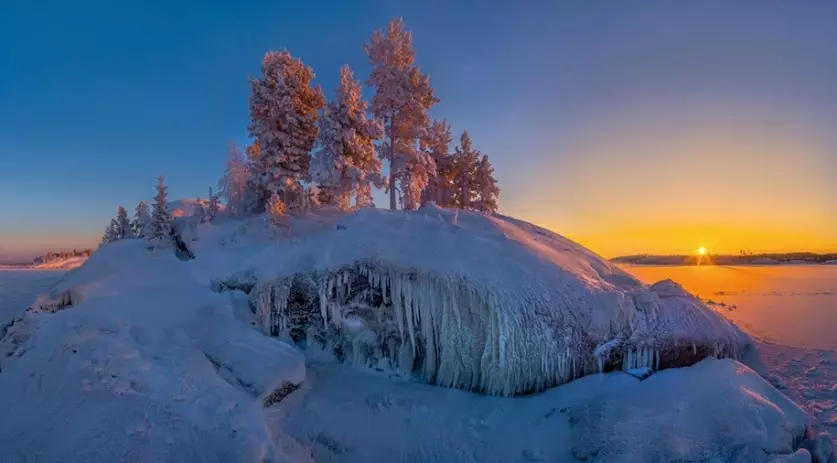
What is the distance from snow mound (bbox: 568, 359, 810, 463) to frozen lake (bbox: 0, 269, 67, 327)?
17721 mm

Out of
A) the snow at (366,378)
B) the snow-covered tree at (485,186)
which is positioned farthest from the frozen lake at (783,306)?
the snow-covered tree at (485,186)

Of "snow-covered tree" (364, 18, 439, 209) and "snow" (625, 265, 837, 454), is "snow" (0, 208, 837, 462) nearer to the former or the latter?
"snow" (625, 265, 837, 454)

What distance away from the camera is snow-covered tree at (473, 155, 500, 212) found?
2725cm

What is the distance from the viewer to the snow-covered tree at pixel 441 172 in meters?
27.1

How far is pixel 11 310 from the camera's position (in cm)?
1609

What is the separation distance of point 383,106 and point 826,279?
33.3m

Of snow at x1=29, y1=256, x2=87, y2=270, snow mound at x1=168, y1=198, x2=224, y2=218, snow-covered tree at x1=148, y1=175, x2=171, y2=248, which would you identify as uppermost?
snow mound at x1=168, y1=198, x2=224, y2=218

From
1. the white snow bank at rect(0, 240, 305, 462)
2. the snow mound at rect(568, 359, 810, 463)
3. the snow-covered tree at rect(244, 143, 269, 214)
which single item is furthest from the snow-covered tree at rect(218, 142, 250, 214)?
the snow mound at rect(568, 359, 810, 463)

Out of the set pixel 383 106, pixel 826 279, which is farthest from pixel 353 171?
pixel 826 279

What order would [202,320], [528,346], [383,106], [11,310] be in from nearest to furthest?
[528,346] < [202,320] < [11,310] < [383,106]

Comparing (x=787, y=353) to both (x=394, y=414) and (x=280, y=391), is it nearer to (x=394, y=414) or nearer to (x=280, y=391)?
(x=394, y=414)

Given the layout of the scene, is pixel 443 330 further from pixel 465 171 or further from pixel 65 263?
pixel 65 263

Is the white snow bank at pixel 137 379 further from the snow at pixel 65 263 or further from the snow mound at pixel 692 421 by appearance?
the snow at pixel 65 263

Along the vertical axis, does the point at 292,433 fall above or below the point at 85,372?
below
